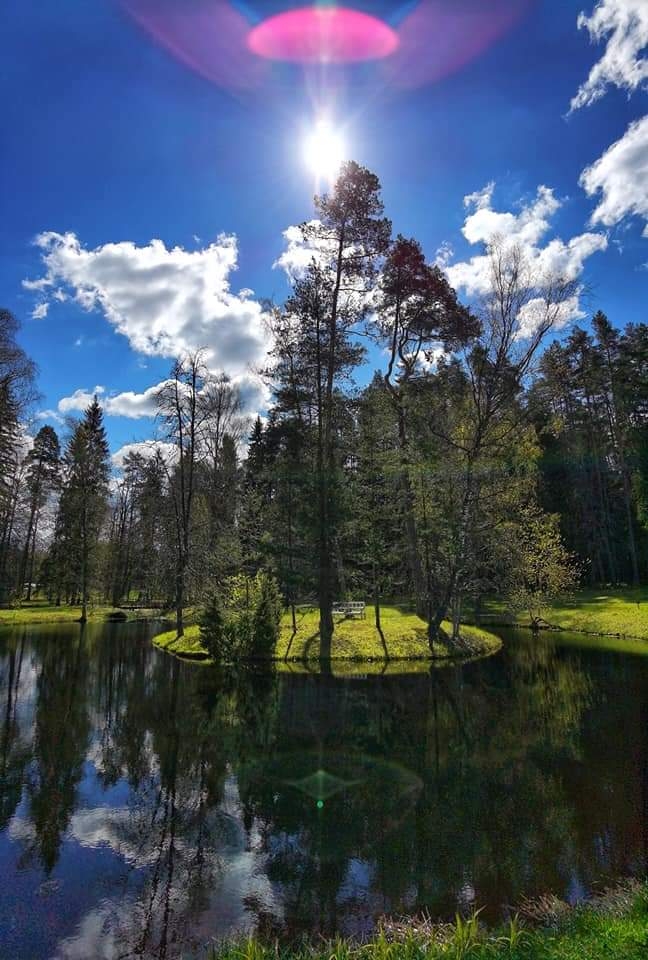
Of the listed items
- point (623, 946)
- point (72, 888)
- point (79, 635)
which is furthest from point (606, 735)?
point (79, 635)

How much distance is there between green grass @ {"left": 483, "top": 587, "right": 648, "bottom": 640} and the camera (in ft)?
95.7

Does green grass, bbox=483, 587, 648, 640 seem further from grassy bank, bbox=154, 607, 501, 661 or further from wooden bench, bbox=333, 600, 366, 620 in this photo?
wooden bench, bbox=333, 600, 366, 620

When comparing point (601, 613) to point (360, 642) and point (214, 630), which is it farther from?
point (214, 630)

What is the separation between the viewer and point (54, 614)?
40.2m

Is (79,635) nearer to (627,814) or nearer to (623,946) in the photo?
(627,814)

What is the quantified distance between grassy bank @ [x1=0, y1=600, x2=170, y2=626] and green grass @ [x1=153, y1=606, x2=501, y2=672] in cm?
1421

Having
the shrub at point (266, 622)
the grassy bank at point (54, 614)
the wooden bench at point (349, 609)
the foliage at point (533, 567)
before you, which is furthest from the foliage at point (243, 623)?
the grassy bank at point (54, 614)

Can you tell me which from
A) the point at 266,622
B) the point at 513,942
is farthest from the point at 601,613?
the point at 513,942

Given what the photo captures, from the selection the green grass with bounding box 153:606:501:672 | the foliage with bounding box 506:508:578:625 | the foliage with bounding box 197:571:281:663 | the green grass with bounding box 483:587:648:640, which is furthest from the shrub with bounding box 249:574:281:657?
the green grass with bounding box 483:587:648:640

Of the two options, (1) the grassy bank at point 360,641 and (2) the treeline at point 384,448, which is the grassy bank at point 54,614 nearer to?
(2) the treeline at point 384,448

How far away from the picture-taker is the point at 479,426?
878 inches

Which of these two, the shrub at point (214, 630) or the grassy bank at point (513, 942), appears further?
the shrub at point (214, 630)

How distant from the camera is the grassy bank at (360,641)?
21.4m

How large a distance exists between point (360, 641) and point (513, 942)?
18.4 meters
